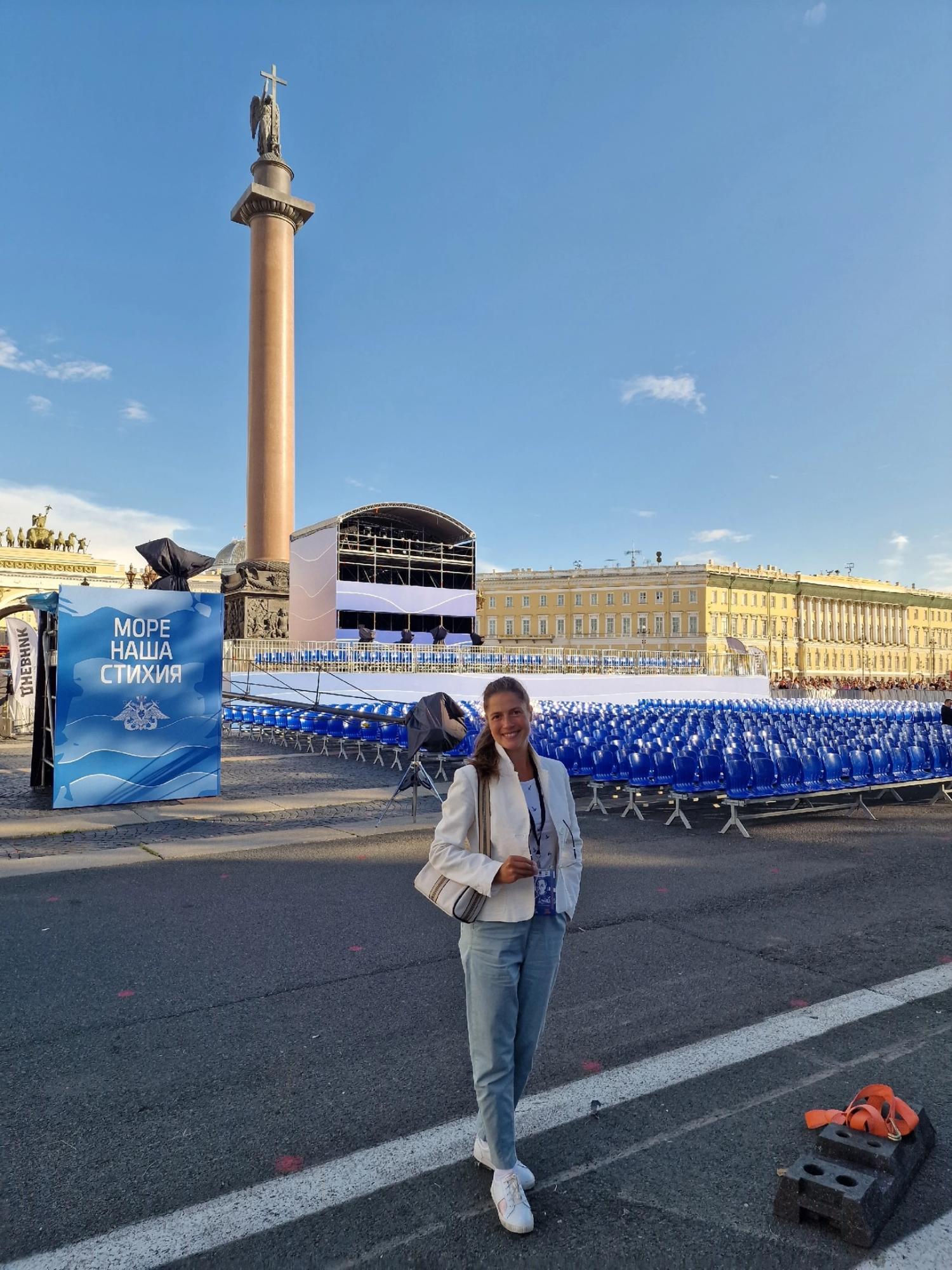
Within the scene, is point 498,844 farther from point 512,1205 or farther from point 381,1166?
point 381,1166

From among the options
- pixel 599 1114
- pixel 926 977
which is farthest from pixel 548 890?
pixel 926 977

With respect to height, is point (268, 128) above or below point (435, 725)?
above

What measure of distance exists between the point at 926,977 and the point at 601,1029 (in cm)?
237

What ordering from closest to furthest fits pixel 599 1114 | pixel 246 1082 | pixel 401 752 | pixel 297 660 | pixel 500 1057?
pixel 500 1057
pixel 599 1114
pixel 246 1082
pixel 401 752
pixel 297 660

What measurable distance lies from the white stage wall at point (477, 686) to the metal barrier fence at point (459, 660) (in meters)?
0.79

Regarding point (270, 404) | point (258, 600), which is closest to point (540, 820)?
point (258, 600)

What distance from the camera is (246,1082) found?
399 centimetres

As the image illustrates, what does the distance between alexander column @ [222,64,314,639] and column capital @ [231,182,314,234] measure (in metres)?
0.05

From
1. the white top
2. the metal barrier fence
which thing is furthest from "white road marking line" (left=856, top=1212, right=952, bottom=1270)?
the metal barrier fence

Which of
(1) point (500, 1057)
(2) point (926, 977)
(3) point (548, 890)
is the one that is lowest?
(2) point (926, 977)

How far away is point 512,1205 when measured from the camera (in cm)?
294

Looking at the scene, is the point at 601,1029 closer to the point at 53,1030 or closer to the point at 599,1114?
the point at 599,1114

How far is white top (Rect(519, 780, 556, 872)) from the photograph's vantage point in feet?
10.1

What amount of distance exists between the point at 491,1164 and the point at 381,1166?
1.60 ft
